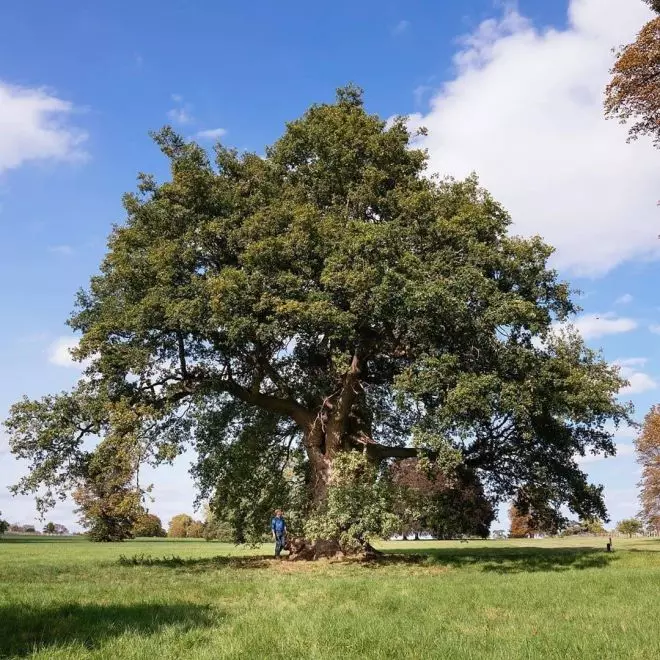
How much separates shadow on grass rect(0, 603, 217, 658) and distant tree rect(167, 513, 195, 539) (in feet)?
418

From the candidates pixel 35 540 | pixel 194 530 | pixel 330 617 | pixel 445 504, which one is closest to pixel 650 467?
pixel 445 504

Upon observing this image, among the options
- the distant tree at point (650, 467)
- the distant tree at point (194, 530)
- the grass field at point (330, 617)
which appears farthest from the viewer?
the distant tree at point (194, 530)

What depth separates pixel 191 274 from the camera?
23734mm

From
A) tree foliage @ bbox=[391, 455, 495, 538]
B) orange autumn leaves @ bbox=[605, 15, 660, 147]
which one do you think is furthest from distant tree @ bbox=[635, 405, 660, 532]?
orange autumn leaves @ bbox=[605, 15, 660, 147]

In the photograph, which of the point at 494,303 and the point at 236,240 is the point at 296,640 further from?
the point at 236,240

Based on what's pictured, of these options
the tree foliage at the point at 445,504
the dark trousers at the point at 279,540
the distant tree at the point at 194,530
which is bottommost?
the distant tree at the point at 194,530

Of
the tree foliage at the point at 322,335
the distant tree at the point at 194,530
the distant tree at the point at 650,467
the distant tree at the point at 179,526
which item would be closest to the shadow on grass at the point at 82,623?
the tree foliage at the point at 322,335

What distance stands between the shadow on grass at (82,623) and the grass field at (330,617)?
2cm

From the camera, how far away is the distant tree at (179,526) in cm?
13138

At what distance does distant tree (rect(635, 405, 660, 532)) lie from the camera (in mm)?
52312

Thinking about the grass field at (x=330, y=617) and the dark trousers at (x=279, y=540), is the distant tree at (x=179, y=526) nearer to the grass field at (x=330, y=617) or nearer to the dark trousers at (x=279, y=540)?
the dark trousers at (x=279, y=540)

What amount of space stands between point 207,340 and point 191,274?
2520 mm

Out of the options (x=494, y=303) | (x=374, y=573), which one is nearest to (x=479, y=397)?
(x=494, y=303)

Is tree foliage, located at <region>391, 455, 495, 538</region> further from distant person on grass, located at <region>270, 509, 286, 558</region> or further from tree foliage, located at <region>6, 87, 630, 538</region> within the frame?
distant person on grass, located at <region>270, 509, 286, 558</region>
